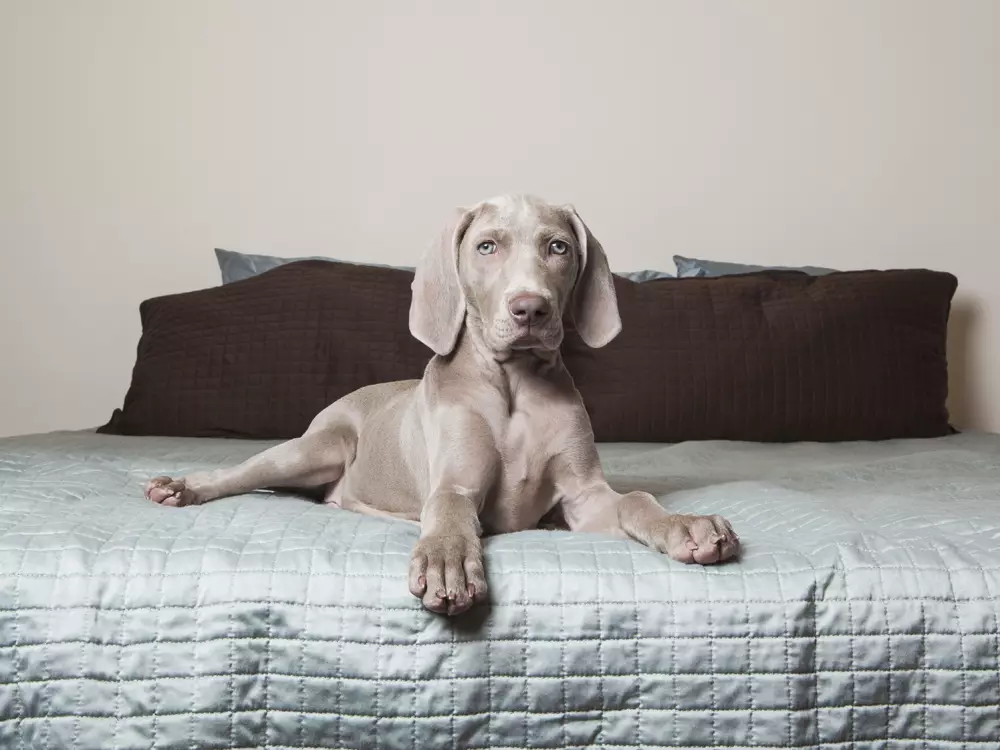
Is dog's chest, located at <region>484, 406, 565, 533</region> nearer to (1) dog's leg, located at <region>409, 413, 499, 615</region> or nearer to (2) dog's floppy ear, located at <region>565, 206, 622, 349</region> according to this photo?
(1) dog's leg, located at <region>409, 413, 499, 615</region>

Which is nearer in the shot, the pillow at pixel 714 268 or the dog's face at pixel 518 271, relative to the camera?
the dog's face at pixel 518 271

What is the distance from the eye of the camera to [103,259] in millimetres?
3424

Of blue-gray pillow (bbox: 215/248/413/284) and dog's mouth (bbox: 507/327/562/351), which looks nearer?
dog's mouth (bbox: 507/327/562/351)

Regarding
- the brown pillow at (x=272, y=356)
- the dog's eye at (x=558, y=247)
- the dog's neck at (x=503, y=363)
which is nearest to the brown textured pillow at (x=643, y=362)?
the brown pillow at (x=272, y=356)

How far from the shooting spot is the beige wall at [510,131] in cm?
336

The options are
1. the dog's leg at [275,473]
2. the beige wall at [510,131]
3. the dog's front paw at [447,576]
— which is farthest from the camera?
the beige wall at [510,131]

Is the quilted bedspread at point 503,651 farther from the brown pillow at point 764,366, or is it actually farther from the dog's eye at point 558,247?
the brown pillow at point 764,366

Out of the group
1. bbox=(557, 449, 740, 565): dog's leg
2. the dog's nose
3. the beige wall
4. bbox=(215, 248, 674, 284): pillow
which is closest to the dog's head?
the dog's nose

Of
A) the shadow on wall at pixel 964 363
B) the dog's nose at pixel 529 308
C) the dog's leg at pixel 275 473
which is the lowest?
the shadow on wall at pixel 964 363

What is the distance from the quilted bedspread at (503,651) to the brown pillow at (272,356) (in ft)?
4.71

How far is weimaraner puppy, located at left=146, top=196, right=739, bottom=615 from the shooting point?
5.00 ft

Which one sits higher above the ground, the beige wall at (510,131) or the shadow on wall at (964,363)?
the beige wall at (510,131)

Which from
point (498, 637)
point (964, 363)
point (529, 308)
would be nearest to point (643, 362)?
point (529, 308)

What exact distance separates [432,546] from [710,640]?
358mm
